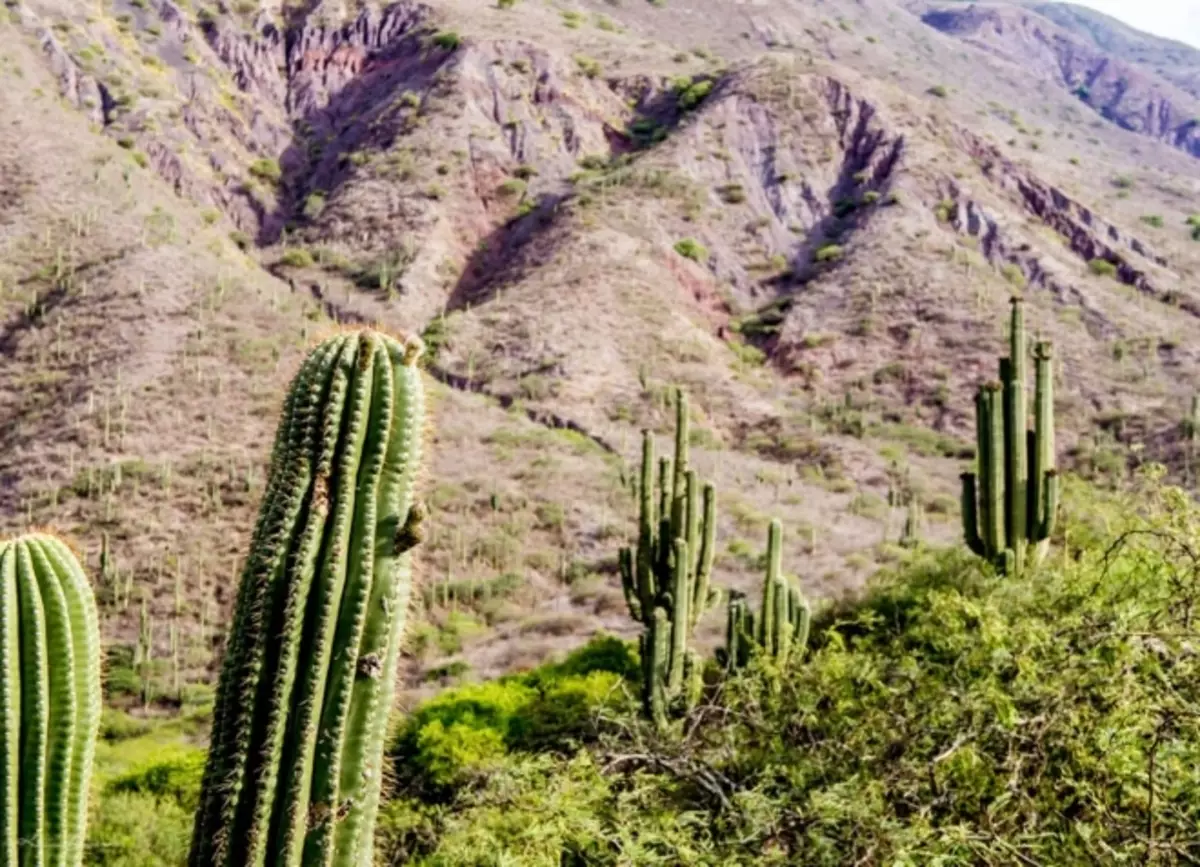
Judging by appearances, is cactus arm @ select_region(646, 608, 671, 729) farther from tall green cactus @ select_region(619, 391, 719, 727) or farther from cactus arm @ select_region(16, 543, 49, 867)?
cactus arm @ select_region(16, 543, 49, 867)

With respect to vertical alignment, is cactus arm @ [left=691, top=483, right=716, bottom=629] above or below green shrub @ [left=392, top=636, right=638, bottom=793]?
above

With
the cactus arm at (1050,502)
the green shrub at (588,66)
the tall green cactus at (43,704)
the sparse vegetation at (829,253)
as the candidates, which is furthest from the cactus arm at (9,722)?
the green shrub at (588,66)

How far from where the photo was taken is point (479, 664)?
21031 mm

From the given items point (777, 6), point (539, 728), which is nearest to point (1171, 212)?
point (777, 6)

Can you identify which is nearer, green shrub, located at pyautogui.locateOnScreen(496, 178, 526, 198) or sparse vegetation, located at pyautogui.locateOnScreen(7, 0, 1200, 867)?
sparse vegetation, located at pyautogui.locateOnScreen(7, 0, 1200, 867)

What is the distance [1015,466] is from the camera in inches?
430

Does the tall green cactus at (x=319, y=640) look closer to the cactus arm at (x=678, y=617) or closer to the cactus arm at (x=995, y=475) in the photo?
the cactus arm at (x=995, y=475)

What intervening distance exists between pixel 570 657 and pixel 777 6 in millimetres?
64838

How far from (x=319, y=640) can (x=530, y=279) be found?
37229 millimetres

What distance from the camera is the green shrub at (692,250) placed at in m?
43.0

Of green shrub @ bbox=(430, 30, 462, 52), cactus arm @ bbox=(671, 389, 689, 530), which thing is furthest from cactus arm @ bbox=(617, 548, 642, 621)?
green shrub @ bbox=(430, 30, 462, 52)

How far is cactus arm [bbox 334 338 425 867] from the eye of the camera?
3.50m

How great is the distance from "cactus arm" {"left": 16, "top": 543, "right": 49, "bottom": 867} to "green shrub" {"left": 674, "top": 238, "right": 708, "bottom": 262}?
131 ft

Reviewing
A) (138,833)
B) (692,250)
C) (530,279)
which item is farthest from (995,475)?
(692,250)
